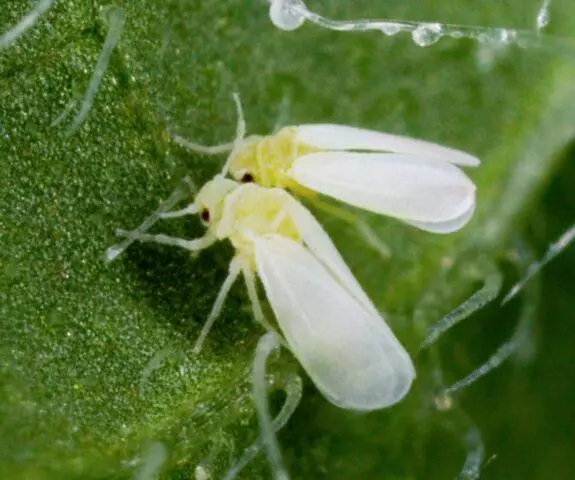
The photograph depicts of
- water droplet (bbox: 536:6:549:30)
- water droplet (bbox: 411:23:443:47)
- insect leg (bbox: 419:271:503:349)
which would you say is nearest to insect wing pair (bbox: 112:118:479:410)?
insect leg (bbox: 419:271:503:349)

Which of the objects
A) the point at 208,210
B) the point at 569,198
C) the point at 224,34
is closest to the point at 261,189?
the point at 208,210

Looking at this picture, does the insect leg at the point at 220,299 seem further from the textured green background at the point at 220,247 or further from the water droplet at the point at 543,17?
the water droplet at the point at 543,17

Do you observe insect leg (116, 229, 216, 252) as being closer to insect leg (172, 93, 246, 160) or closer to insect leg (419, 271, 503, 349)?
insect leg (172, 93, 246, 160)

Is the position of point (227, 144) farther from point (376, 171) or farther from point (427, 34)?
point (427, 34)

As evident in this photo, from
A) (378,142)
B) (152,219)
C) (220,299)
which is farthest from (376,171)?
(152,219)

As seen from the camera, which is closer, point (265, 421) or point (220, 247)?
point (265, 421)
